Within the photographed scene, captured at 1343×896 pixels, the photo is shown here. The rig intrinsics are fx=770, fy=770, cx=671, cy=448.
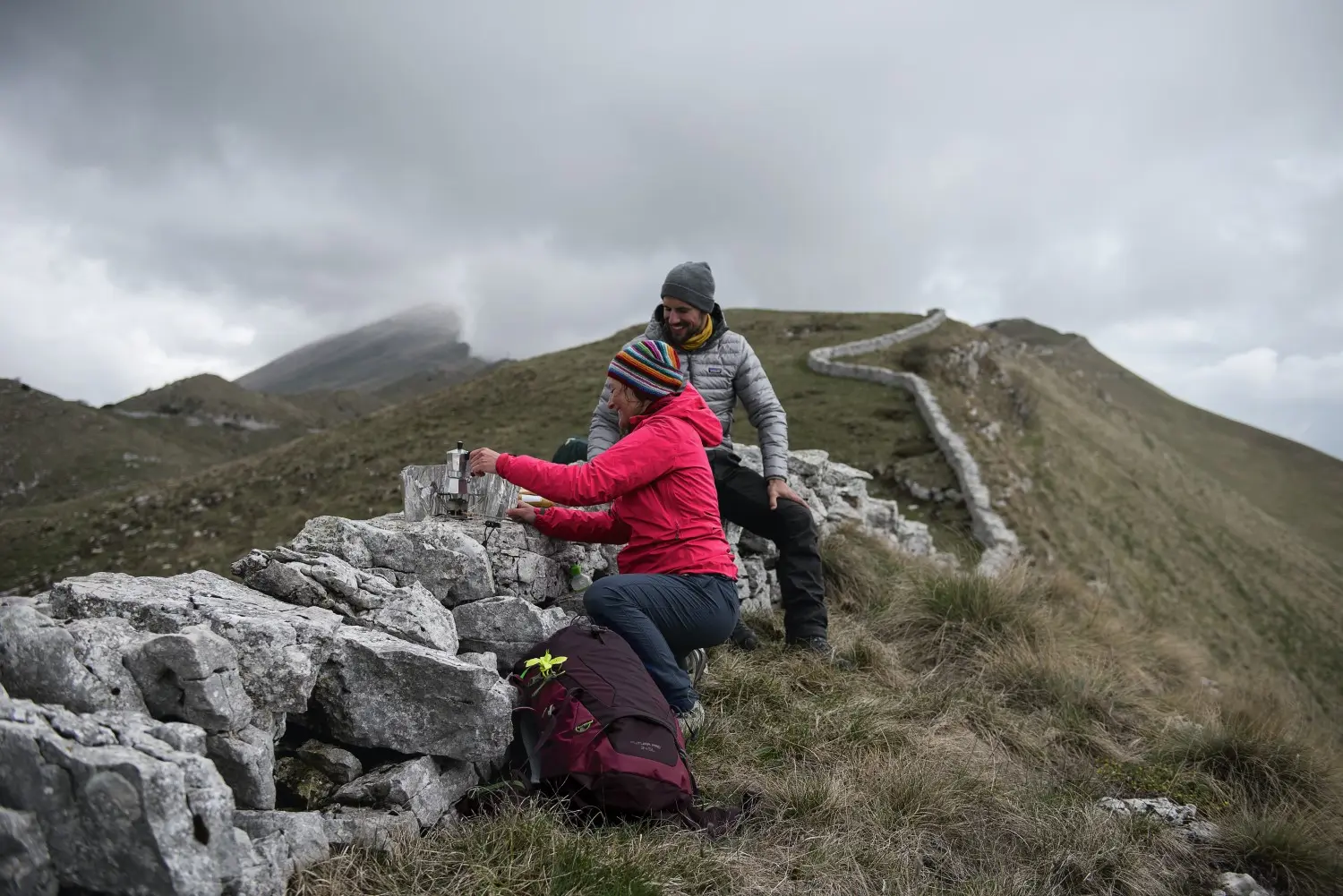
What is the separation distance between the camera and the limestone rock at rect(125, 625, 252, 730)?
300cm

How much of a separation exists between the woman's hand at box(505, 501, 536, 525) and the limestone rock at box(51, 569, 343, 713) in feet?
6.38

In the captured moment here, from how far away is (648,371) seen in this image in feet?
16.8

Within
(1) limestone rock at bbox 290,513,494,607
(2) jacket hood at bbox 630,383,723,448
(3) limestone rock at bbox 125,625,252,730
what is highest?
(2) jacket hood at bbox 630,383,723,448

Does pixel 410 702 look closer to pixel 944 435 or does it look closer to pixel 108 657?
pixel 108 657

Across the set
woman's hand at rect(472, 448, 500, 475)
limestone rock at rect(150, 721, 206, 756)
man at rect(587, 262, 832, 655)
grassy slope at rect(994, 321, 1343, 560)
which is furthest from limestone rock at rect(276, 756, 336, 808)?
grassy slope at rect(994, 321, 1343, 560)

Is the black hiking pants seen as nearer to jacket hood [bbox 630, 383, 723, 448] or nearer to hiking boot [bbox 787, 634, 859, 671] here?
hiking boot [bbox 787, 634, 859, 671]

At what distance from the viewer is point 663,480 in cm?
508

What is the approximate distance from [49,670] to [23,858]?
0.75 metres

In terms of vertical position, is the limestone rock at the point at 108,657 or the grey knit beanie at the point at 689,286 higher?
the grey knit beanie at the point at 689,286

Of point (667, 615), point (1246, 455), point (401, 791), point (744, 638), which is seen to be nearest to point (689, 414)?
point (667, 615)

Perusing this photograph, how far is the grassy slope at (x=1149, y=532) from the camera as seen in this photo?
22734 millimetres

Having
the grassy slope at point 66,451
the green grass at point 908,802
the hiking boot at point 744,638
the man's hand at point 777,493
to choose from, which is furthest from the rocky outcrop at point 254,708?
the grassy slope at point 66,451

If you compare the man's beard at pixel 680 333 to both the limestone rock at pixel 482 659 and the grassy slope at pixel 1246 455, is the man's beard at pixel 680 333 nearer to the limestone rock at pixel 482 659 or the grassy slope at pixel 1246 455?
the limestone rock at pixel 482 659

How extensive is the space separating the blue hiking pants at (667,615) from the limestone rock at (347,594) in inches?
36.5
